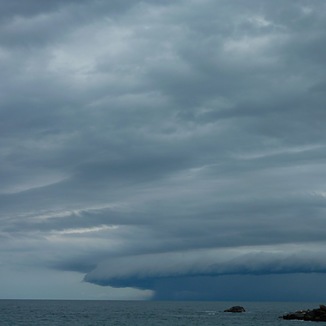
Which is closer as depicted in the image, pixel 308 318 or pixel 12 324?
pixel 12 324

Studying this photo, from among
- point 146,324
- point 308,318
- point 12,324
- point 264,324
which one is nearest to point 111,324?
point 146,324

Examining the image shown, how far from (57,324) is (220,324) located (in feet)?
144

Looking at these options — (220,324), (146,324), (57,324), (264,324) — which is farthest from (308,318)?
(57,324)

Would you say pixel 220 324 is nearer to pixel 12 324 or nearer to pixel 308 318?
pixel 308 318

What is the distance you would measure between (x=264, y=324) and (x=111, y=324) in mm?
42026

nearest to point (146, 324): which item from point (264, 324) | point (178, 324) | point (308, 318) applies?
point (178, 324)

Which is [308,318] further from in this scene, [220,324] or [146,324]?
[146,324]

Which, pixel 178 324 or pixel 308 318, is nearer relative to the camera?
pixel 178 324

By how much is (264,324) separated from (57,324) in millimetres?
56315

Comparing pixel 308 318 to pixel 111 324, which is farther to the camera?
pixel 308 318

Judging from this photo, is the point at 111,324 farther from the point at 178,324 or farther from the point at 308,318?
the point at 308,318

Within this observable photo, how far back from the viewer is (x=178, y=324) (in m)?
162

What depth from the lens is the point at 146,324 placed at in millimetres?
A: 161000

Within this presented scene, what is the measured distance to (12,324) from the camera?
512ft
